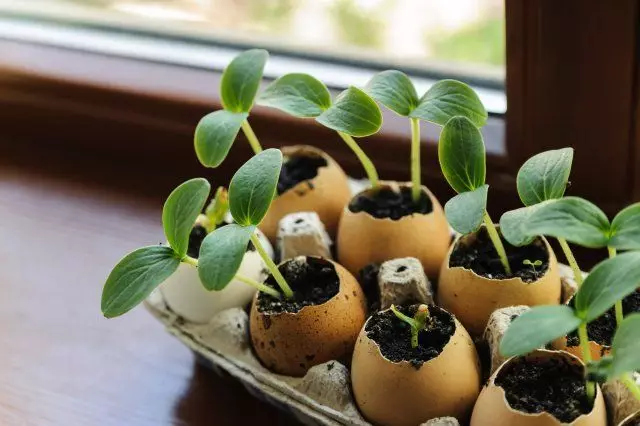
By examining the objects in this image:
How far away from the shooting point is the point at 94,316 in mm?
884

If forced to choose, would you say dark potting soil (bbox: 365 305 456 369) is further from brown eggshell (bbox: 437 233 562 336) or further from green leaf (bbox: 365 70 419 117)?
green leaf (bbox: 365 70 419 117)

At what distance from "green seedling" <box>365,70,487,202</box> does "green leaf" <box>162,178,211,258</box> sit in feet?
0.49

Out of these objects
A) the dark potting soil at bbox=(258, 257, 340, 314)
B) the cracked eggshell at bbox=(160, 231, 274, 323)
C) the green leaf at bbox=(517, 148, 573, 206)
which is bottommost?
the cracked eggshell at bbox=(160, 231, 274, 323)

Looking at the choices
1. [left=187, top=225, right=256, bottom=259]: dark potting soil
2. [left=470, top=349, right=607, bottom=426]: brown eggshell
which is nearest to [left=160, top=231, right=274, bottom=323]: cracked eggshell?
[left=187, top=225, right=256, bottom=259]: dark potting soil

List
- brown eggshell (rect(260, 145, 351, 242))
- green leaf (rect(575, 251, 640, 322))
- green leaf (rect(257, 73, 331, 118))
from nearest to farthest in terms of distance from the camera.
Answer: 1. green leaf (rect(575, 251, 640, 322))
2. green leaf (rect(257, 73, 331, 118))
3. brown eggshell (rect(260, 145, 351, 242))

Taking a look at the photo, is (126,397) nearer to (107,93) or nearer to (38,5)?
(107,93)

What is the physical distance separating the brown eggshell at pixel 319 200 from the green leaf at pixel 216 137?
0.12 meters

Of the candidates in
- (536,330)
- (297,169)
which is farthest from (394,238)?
(536,330)

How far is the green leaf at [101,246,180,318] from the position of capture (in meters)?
0.59

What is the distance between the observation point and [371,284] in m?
0.73

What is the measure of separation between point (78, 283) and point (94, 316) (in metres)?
0.06

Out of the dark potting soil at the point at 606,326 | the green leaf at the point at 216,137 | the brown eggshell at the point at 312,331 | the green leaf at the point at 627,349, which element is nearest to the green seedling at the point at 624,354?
the green leaf at the point at 627,349

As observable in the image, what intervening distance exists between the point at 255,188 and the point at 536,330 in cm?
21

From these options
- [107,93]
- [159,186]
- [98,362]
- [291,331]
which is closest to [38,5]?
[107,93]
